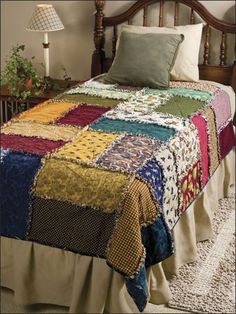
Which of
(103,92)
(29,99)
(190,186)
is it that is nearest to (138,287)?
(190,186)

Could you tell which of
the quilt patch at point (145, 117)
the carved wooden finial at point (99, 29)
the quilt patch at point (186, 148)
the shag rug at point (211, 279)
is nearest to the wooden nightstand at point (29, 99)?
the carved wooden finial at point (99, 29)

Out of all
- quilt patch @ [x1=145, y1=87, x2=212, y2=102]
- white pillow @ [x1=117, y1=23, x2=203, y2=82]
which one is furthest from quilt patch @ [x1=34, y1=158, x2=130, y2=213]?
Result: white pillow @ [x1=117, y1=23, x2=203, y2=82]

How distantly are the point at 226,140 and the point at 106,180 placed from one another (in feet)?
4.62

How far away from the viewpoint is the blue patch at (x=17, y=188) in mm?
2199

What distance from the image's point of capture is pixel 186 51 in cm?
353

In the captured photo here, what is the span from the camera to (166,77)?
3.37 metres

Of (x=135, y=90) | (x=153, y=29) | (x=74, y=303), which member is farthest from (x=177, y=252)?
(x=153, y=29)

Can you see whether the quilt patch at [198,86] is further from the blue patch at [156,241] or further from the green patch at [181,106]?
the blue patch at [156,241]

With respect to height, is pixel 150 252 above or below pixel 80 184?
below

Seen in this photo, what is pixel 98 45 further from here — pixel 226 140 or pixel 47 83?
pixel 226 140

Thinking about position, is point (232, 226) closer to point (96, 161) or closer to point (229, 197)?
point (229, 197)

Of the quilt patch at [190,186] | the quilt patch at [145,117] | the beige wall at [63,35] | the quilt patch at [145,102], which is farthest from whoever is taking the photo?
the beige wall at [63,35]

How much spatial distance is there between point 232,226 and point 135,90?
99cm

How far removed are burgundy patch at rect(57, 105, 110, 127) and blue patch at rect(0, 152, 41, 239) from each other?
1.69 ft
